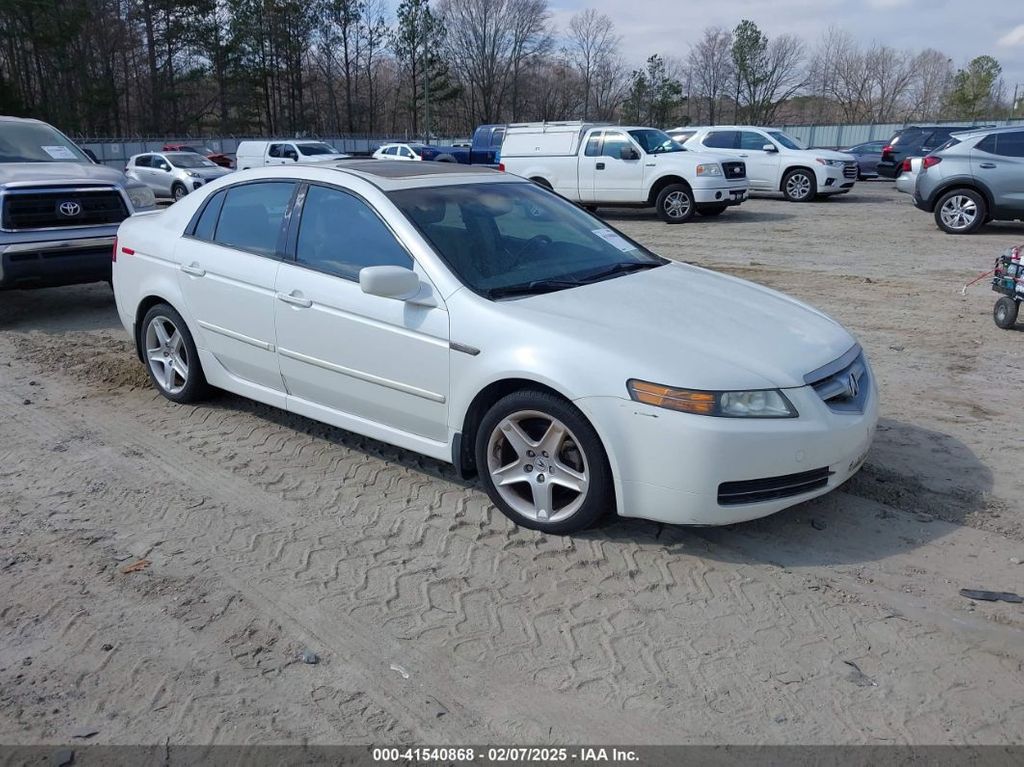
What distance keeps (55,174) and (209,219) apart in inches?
171

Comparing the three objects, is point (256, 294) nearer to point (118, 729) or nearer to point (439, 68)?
point (118, 729)

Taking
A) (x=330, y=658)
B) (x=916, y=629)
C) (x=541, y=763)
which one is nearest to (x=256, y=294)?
(x=330, y=658)

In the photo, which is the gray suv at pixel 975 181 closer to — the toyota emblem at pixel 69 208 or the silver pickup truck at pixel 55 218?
the silver pickup truck at pixel 55 218

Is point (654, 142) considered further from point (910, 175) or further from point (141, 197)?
point (141, 197)

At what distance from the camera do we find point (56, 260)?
8148 millimetres

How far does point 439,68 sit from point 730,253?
59578 mm

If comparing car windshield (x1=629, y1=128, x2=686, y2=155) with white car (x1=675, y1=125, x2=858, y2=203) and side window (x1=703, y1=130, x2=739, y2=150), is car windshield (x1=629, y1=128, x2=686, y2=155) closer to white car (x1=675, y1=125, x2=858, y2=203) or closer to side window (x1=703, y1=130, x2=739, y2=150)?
white car (x1=675, y1=125, x2=858, y2=203)

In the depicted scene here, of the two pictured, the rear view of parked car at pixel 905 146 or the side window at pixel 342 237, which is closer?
the side window at pixel 342 237

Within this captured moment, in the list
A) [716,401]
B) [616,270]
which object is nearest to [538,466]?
[716,401]

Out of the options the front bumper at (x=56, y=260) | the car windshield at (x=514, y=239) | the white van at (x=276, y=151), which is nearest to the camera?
the car windshield at (x=514, y=239)

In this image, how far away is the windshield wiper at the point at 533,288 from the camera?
4.21 metres

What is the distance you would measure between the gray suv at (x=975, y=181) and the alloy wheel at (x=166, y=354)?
13136mm

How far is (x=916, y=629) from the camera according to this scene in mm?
3262

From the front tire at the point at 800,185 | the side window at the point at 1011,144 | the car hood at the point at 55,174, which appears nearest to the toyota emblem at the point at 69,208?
the car hood at the point at 55,174
